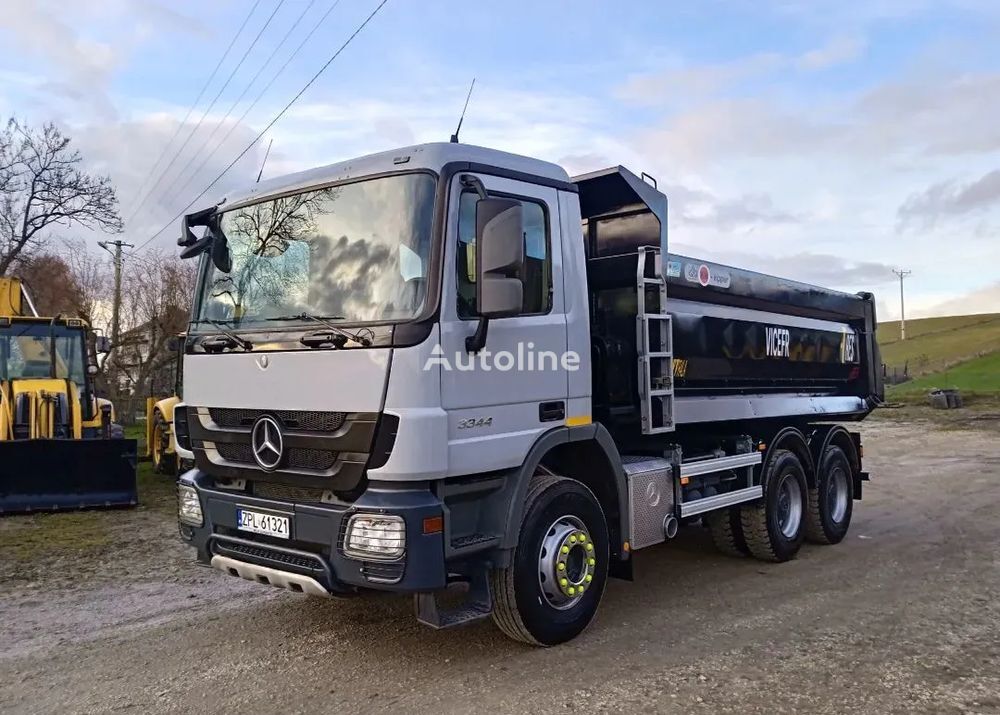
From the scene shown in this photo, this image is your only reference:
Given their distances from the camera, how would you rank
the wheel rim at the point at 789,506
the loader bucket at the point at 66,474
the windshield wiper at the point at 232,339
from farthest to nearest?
the loader bucket at the point at 66,474, the wheel rim at the point at 789,506, the windshield wiper at the point at 232,339

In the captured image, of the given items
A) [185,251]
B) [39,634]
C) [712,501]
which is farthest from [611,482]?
[39,634]

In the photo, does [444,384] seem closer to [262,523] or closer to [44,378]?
[262,523]

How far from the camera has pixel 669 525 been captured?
6.11 metres

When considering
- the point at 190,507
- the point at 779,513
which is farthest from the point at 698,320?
the point at 190,507

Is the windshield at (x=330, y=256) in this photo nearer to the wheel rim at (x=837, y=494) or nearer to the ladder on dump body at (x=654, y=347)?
the ladder on dump body at (x=654, y=347)

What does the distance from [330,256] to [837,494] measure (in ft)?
20.9

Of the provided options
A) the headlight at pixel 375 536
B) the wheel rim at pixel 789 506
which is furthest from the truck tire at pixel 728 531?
the headlight at pixel 375 536

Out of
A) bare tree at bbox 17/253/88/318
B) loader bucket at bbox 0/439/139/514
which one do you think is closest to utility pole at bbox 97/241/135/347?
bare tree at bbox 17/253/88/318

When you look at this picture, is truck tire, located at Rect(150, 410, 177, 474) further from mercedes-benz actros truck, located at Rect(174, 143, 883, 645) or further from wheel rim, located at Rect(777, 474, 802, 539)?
wheel rim, located at Rect(777, 474, 802, 539)

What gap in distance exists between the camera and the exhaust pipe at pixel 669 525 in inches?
239

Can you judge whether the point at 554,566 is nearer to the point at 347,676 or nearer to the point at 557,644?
the point at 557,644

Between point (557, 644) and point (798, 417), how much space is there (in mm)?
4266

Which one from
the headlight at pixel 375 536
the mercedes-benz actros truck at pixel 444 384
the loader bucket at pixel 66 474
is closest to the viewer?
the headlight at pixel 375 536

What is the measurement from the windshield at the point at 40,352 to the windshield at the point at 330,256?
7.99m
